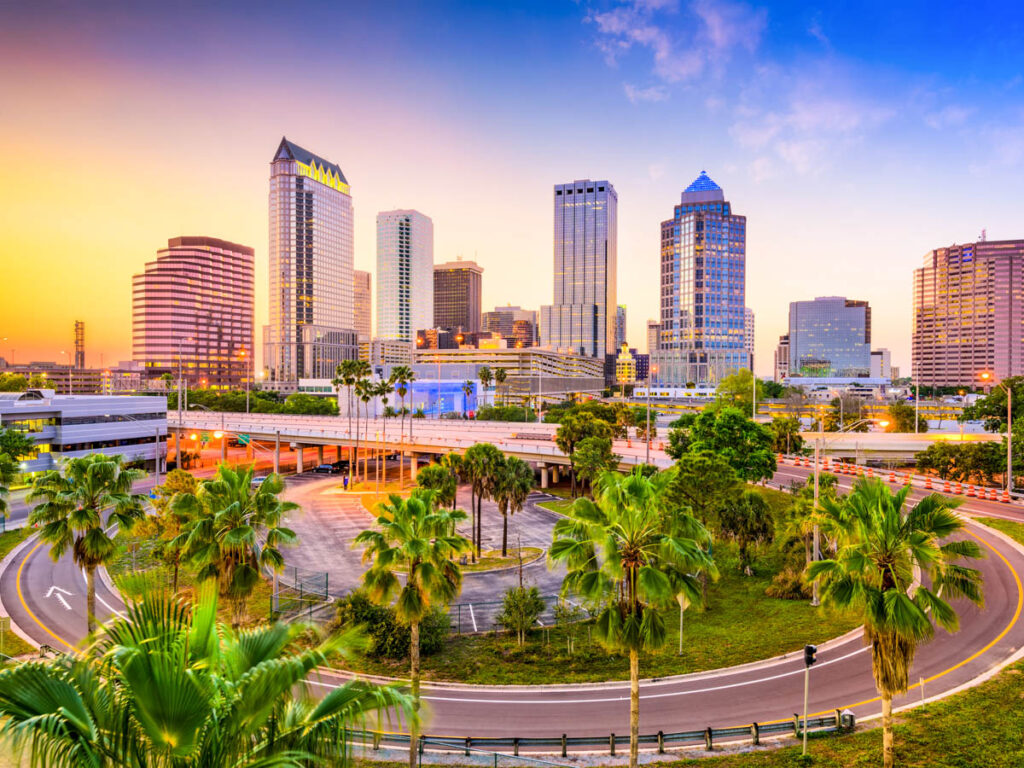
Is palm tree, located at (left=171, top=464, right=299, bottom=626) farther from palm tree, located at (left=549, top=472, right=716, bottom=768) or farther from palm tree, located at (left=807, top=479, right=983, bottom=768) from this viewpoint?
palm tree, located at (left=807, top=479, right=983, bottom=768)

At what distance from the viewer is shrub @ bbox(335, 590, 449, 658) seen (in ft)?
88.1

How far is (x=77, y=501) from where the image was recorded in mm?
24094

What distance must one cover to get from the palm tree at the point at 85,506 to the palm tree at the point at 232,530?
17.8ft

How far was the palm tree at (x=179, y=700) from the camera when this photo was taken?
6066 mm

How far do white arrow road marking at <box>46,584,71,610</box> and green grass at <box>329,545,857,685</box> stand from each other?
1929 cm

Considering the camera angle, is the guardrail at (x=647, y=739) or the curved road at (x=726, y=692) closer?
the guardrail at (x=647, y=739)

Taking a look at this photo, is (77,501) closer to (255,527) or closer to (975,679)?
(255,527)

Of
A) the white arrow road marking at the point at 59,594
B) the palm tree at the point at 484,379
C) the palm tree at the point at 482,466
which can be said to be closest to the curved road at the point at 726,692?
the white arrow road marking at the point at 59,594

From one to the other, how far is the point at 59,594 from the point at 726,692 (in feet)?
121

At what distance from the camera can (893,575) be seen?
577 inches

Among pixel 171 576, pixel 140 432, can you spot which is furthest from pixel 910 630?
pixel 140 432

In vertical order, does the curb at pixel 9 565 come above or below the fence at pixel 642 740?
below

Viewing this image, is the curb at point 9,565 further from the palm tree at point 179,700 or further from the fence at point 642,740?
the palm tree at point 179,700

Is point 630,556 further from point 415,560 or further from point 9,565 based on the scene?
point 9,565
